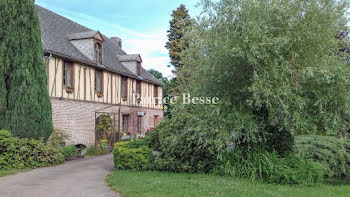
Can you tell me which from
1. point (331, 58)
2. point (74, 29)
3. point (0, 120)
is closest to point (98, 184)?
point (0, 120)

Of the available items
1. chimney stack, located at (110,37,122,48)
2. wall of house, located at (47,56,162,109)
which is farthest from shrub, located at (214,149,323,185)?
chimney stack, located at (110,37,122,48)

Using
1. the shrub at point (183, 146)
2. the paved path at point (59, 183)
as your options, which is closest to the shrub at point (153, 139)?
the shrub at point (183, 146)

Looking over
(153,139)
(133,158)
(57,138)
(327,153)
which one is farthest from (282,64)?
(57,138)

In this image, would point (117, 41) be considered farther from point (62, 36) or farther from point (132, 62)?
point (62, 36)

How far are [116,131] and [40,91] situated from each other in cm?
657

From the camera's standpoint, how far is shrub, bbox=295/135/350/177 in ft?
30.8

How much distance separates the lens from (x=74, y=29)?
1529cm

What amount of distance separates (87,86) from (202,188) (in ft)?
30.5

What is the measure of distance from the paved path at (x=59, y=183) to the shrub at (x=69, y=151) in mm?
1414

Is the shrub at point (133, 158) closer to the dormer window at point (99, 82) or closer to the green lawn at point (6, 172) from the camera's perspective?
the green lawn at point (6, 172)

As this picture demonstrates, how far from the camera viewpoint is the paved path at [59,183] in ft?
17.9

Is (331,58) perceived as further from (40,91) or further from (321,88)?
(40,91)

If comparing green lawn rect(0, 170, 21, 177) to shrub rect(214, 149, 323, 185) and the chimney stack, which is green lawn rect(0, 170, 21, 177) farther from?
the chimney stack

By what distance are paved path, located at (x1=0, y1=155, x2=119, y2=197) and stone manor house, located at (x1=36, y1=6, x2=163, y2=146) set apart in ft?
11.8
